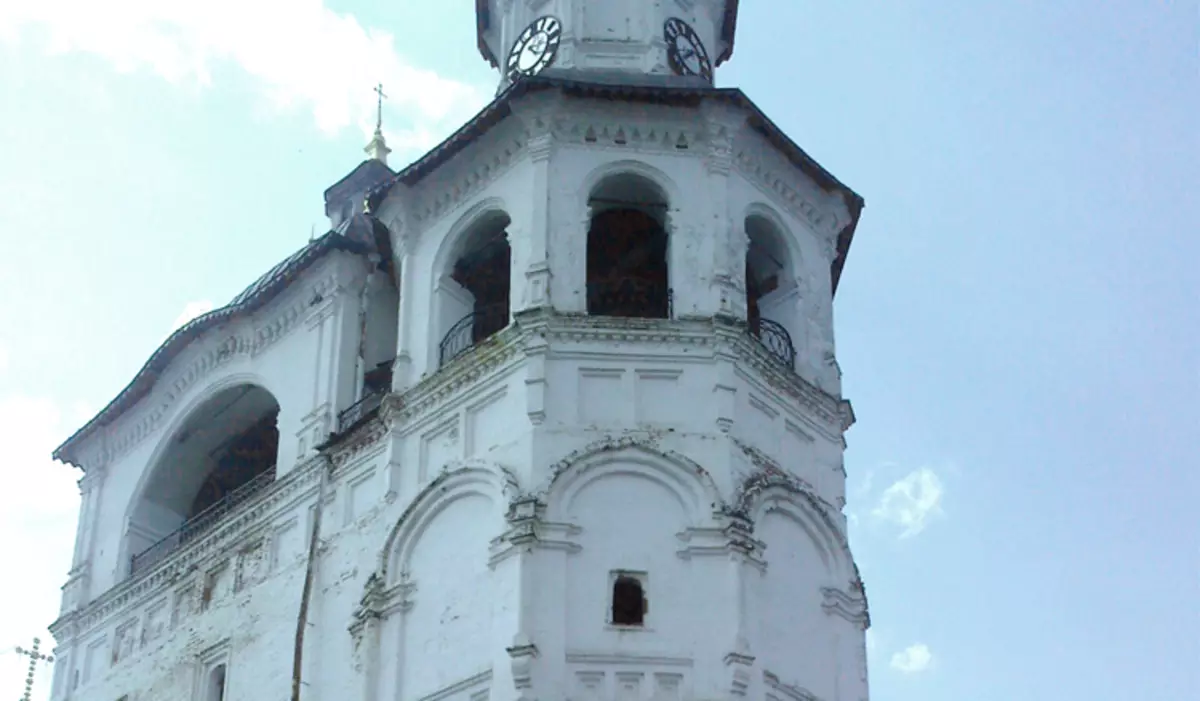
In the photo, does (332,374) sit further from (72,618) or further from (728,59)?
(728,59)

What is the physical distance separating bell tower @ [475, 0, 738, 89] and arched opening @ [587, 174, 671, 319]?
1.81 metres

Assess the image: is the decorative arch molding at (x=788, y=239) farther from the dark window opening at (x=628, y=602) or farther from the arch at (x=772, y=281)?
the dark window opening at (x=628, y=602)

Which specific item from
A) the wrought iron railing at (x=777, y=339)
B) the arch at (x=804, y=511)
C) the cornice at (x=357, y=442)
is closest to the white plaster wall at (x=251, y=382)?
the cornice at (x=357, y=442)

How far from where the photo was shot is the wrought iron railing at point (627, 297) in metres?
24.8

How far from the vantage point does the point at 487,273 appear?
25.6 m

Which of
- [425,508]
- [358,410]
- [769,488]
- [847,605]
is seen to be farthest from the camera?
[358,410]

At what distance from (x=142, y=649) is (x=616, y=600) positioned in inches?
390

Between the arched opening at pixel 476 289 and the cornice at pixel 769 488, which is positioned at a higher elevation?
the arched opening at pixel 476 289

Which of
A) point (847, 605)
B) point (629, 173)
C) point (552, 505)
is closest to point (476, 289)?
point (629, 173)

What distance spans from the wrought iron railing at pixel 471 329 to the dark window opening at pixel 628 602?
161 inches

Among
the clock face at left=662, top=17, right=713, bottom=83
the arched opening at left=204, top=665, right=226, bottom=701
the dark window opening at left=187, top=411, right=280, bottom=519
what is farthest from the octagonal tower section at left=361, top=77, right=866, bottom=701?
the dark window opening at left=187, top=411, right=280, bottom=519

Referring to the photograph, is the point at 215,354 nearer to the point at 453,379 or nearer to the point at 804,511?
the point at 453,379

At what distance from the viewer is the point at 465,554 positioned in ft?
70.9

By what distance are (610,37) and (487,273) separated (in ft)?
13.3
